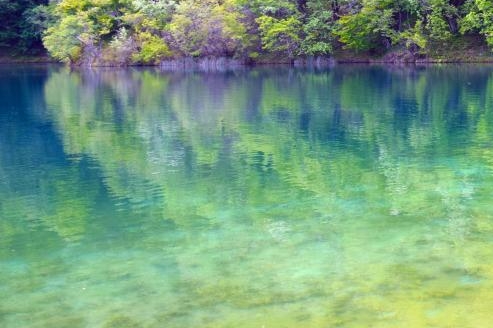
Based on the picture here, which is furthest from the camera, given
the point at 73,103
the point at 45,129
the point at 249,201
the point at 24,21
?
the point at 24,21

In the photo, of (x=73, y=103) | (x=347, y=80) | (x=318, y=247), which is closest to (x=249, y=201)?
(x=318, y=247)

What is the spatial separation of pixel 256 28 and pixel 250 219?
37.3 meters

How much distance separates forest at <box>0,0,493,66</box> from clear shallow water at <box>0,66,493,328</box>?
2210cm

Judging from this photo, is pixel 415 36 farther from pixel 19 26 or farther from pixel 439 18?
pixel 19 26

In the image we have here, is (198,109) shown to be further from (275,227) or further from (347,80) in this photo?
(275,227)

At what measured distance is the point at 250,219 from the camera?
9.20m

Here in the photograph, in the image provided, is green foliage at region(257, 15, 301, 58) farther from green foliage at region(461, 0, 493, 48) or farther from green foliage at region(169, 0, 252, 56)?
green foliage at region(461, 0, 493, 48)

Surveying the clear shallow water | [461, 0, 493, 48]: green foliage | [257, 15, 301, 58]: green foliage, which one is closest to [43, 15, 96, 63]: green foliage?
[257, 15, 301, 58]: green foliage

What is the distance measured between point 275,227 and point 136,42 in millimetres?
39182

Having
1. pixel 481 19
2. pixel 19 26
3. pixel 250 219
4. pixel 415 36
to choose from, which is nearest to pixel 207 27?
pixel 415 36

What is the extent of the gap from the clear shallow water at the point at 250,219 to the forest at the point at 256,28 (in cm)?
2210

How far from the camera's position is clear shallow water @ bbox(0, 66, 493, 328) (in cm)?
622

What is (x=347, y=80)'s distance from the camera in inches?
1248

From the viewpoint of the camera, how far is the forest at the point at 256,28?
1629 inches
